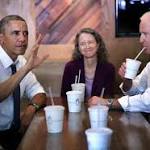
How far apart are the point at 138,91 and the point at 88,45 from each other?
0.73 m

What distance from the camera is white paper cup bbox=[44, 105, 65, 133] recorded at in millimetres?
1654

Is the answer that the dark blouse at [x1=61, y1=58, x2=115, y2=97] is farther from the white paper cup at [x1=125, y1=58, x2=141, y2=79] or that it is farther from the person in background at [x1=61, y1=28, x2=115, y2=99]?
the white paper cup at [x1=125, y1=58, x2=141, y2=79]

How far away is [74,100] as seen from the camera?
7.09 feet

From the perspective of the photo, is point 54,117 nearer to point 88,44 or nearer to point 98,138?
point 98,138

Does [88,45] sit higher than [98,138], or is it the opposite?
[88,45]

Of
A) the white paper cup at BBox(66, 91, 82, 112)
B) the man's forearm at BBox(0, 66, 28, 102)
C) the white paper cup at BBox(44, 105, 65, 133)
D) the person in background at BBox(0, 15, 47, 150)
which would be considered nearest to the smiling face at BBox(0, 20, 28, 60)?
the person in background at BBox(0, 15, 47, 150)

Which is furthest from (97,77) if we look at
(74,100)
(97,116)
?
(97,116)

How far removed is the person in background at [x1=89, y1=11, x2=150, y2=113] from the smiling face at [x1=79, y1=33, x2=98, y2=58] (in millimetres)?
569

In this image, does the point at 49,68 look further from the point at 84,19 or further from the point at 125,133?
the point at 125,133

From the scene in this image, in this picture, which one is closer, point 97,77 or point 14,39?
point 14,39

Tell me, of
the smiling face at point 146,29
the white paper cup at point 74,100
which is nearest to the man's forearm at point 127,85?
the smiling face at point 146,29

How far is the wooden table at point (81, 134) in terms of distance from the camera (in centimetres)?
152

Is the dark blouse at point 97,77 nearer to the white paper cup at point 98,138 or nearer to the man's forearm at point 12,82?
the man's forearm at point 12,82

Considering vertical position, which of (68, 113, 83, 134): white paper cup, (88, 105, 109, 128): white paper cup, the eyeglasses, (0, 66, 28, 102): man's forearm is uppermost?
the eyeglasses
